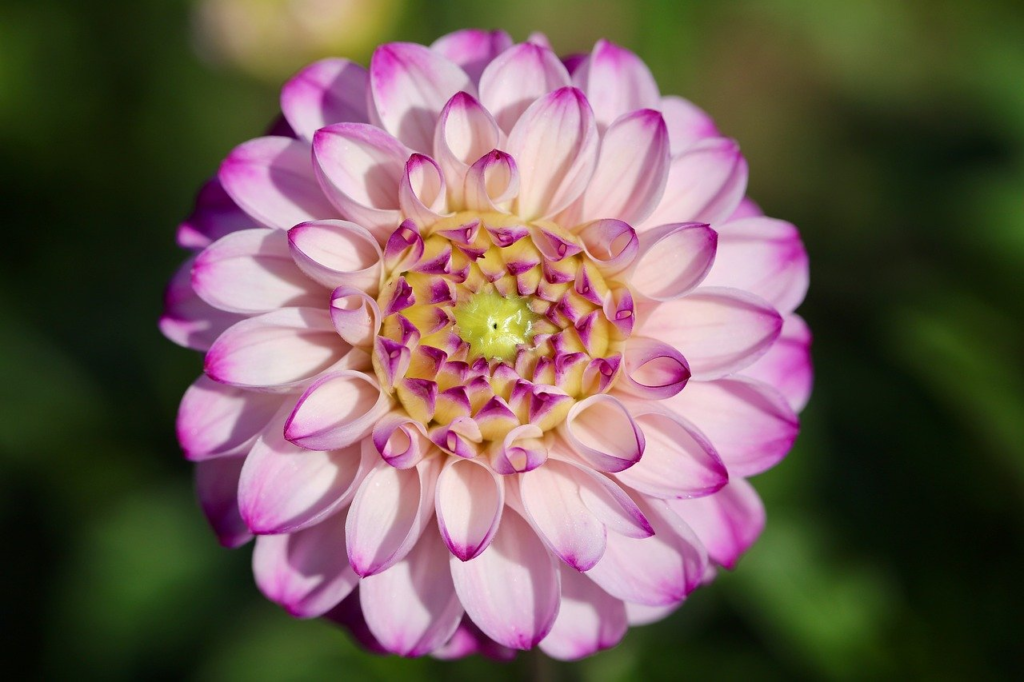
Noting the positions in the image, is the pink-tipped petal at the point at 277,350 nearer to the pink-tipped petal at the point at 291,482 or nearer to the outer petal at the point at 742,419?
the pink-tipped petal at the point at 291,482

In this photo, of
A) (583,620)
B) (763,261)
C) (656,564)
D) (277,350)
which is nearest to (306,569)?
(277,350)

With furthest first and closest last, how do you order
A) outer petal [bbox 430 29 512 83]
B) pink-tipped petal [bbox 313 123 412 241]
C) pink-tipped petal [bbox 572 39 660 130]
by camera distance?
outer petal [bbox 430 29 512 83]
pink-tipped petal [bbox 572 39 660 130]
pink-tipped petal [bbox 313 123 412 241]

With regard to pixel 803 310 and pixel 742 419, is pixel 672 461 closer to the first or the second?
pixel 742 419

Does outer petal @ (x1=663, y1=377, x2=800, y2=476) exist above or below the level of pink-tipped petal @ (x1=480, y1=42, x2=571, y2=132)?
below

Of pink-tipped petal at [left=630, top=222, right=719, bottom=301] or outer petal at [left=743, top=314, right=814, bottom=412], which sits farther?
outer petal at [left=743, top=314, right=814, bottom=412]

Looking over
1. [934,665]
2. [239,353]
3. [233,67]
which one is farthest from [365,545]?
[233,67]

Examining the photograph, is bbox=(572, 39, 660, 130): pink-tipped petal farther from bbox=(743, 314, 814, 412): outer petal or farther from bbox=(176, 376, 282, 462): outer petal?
bbox=(176, 376, 282, 462): outer petal

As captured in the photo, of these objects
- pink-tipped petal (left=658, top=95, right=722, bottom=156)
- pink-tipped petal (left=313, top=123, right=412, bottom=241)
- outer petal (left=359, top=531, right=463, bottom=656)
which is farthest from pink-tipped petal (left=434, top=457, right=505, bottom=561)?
pink-tipped petal (left=658, top=95, right=722, bottom=156)
